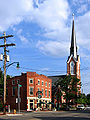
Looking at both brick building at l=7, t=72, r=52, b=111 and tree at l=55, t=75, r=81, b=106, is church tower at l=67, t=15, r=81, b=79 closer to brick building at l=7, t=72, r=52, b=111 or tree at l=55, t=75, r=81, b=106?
tree at l=55, t=75, r=81, b=106

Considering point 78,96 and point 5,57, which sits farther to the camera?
point 78,96

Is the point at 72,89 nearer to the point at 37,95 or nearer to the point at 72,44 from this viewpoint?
the point at 37,95

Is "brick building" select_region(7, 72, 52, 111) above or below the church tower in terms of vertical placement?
below

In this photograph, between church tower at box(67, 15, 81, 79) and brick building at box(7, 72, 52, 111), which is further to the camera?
church tower at box(67, 15, 81, 79)

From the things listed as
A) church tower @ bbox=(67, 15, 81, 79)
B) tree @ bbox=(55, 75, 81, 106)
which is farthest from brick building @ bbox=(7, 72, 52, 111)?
church tower @ bbox=(67, 15, 81, 79)

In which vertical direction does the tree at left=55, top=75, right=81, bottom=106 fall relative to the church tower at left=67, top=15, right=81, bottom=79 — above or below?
below

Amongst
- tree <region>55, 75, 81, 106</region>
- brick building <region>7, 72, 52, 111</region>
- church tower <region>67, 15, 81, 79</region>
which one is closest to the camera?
brick building <region>7, 72, 52, 111</region>

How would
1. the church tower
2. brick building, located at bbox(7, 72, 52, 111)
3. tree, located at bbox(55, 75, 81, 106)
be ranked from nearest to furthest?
brick building, located at bbox(7, 72, 52, 111), tree, located at bbox(55, 75, 81, 106), the church tower

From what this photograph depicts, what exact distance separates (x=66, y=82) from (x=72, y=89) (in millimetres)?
2837

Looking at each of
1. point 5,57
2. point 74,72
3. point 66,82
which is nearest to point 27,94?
point 66,82

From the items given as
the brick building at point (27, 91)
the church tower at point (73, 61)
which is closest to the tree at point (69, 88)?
the brick building at point (27, 91)

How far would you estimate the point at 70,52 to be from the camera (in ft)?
352

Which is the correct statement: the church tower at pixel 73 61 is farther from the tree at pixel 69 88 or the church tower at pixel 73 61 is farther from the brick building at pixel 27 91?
the brick building at pixel 27 91

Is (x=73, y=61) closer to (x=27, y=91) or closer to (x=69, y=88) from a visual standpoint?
(x=69, y=88)
